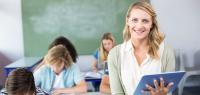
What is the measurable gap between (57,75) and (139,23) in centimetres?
162

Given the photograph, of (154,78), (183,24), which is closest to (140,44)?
(154,78)

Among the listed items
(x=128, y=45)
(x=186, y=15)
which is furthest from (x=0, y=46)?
(x=128, y=45)

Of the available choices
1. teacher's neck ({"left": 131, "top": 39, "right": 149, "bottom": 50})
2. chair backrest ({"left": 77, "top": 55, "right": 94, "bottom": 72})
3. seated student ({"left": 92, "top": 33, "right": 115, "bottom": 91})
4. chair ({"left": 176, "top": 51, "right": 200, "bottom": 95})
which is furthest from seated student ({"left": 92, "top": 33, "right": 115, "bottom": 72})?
teacher's neck ({"left": 131, "top": 39, "right": 149, "bottom": 50})

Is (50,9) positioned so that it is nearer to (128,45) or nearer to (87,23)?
(87,23)

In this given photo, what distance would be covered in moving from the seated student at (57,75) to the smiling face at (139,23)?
1.49m

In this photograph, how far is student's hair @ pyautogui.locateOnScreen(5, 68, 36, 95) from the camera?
192 cm

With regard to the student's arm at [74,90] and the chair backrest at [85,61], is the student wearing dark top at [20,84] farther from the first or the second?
the chair backrest at [85,61]

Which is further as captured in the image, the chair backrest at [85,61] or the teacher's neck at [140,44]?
the chair backrest at [85,61]

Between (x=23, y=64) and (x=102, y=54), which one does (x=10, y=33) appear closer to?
(x=23, y=64)

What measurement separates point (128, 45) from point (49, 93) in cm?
144

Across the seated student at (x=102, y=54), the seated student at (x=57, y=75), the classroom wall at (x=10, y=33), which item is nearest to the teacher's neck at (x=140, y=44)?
the seated student at (x=57, y=75)

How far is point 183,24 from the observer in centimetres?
575

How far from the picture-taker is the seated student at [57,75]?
3141 millimetres

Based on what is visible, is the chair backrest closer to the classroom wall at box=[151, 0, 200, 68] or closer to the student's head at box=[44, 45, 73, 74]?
the classroom wall at box=[151, 0, 200, 68]
